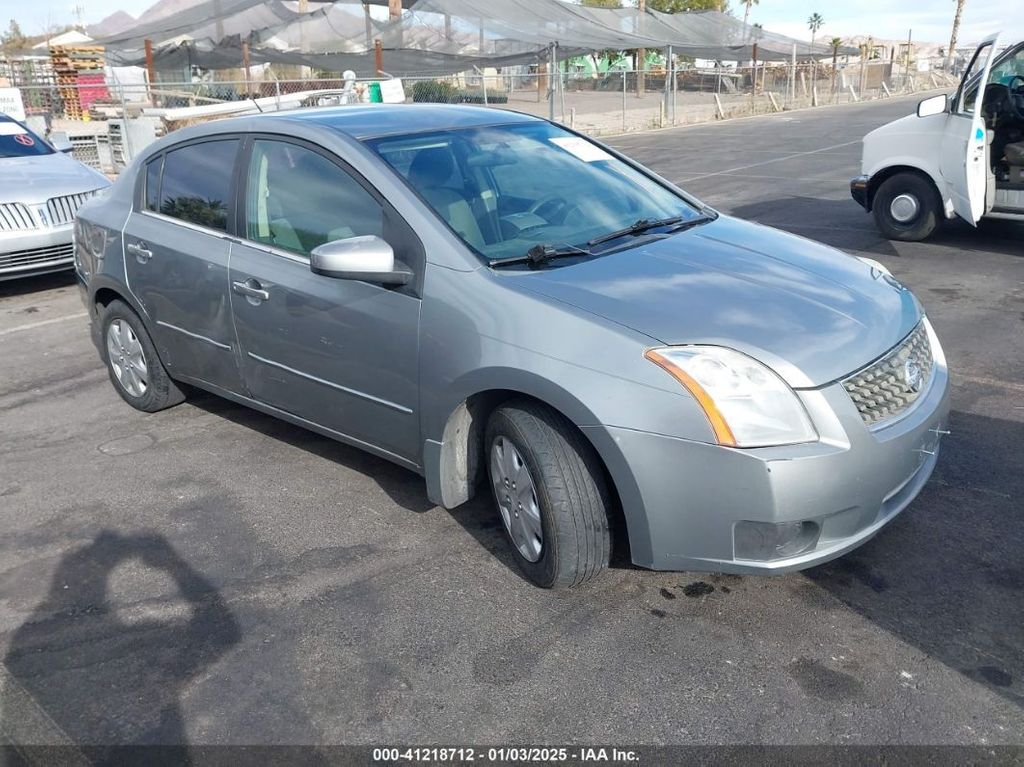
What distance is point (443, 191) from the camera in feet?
12.4

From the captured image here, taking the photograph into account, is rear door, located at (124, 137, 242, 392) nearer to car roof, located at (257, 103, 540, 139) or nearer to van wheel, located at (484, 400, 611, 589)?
car roof, located at (257, 103, 540, 139)

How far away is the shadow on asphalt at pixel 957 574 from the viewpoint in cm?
298

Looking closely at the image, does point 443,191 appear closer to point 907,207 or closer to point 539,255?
point 539,255

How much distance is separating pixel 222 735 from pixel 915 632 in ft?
7.32

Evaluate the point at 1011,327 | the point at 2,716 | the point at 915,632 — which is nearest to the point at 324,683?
the point at 2,716

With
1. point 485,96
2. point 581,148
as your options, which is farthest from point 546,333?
point 485,96

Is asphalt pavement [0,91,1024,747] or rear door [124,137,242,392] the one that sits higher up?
rear door [124,137,242,392]

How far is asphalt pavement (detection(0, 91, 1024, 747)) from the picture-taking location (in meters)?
2.77

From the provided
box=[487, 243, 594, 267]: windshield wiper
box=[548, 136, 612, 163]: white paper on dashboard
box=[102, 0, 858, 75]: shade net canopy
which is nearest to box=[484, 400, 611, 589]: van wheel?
box=[487, 243, 594, 267]: windshield wiper

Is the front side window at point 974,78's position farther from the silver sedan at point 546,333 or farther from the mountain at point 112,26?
the mountain at point 112,26

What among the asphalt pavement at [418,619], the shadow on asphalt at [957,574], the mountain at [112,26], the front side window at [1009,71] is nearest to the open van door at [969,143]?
the front side window at [1009,71]

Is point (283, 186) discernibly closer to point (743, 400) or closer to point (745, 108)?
point (743, 400)

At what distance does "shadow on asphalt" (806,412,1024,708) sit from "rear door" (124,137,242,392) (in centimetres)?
293

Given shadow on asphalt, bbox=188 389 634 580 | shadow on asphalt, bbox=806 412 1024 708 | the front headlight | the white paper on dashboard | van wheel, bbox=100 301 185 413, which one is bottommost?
shadow on asphalt, bbox=188 389 634 580
